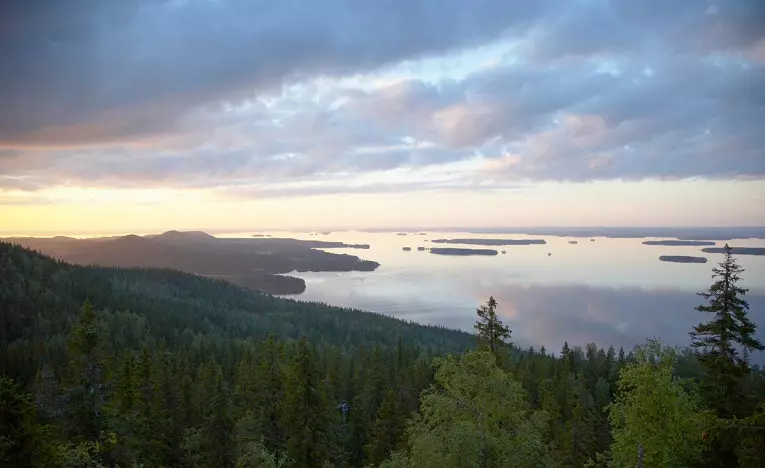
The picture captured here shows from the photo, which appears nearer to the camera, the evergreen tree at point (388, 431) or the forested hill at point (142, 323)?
the evergreen tree at point (388, 431)

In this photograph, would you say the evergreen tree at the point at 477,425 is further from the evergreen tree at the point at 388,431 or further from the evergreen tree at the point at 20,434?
the evergreen tree at the point at 388,431

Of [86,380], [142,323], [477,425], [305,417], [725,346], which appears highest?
[725,346]

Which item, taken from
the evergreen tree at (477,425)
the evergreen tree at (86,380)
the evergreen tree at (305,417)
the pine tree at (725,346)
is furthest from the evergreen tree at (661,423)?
the evergreen tree at (86,380)

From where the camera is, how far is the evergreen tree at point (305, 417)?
105ft

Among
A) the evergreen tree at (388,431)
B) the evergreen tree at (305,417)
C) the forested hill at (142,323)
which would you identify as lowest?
the forested hill at (142,323)

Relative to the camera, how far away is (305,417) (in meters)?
32.4

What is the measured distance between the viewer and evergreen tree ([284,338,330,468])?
32.0 meters

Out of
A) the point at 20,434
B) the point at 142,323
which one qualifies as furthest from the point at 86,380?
the point at 142,323

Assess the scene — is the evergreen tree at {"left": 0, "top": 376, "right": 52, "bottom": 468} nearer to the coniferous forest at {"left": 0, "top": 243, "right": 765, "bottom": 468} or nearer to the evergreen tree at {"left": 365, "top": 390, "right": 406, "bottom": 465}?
the coniferous forest at {"left": 0, "top": 243, "right": 765, "bottom": 468}

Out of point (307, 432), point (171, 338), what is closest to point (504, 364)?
point (307, 432)

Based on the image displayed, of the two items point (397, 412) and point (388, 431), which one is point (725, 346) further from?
point (388, 431)

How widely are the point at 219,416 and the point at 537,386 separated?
54842mm

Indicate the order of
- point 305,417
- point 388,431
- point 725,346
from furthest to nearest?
point 388,431
point 305,417
point 725,346

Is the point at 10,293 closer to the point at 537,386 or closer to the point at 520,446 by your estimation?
the point at 537,386
